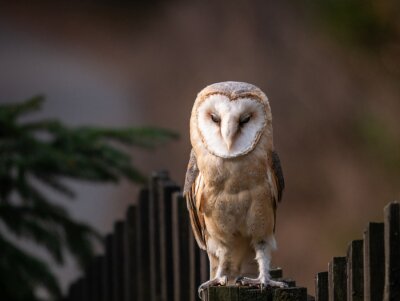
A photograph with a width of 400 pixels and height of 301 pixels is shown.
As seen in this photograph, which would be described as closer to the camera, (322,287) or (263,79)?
(322,287)

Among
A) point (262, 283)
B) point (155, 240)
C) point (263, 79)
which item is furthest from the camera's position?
point (263, 79)

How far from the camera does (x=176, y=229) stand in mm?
4090

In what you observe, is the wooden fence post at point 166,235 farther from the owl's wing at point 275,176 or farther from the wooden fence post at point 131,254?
the owl's wing at point 275,176

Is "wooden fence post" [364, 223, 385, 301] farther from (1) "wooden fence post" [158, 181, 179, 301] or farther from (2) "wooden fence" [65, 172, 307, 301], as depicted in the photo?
(1) "wooden fence post" [158, 181, 179, 301]

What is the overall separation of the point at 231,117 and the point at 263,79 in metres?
4.16

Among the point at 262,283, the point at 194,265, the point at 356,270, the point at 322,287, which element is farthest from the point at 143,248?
the point at 356,270

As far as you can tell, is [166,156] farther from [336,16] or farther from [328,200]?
[336,16]

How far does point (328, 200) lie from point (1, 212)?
2.64m

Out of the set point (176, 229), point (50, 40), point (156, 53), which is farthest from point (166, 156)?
point (176, 229)

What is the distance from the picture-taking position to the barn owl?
3168 millimetres

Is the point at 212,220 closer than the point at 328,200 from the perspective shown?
Yes

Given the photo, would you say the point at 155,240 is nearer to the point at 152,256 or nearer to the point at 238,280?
the point at 152,256

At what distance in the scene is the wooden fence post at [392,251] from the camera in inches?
88.8

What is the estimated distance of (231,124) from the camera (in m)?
3.14
